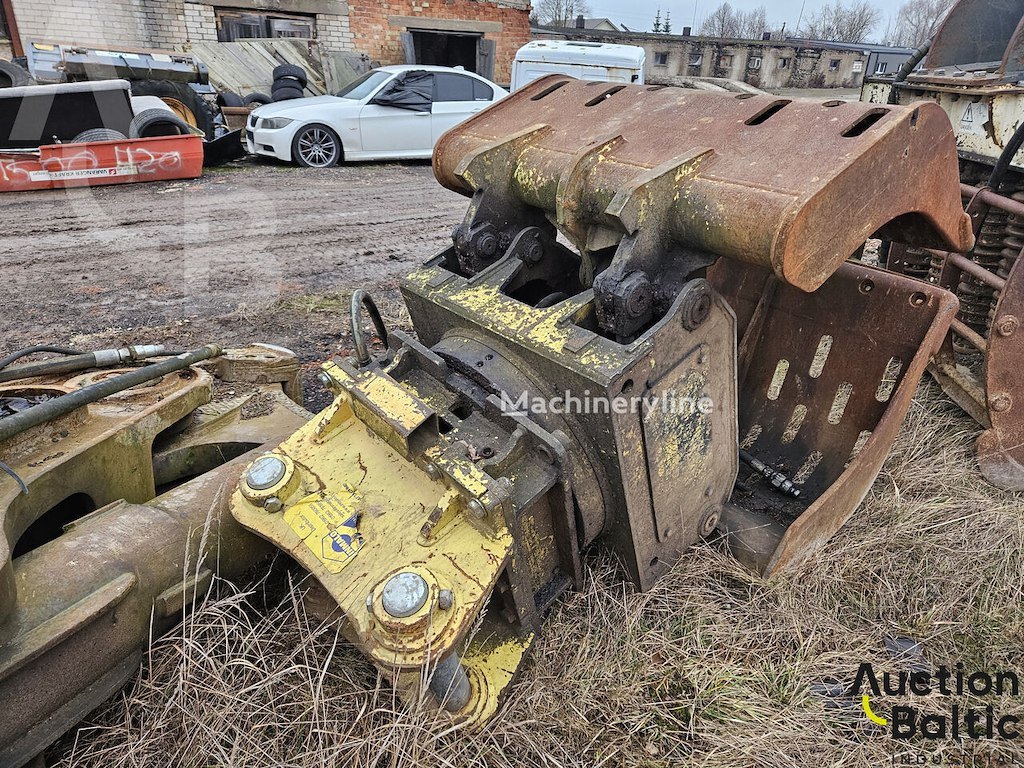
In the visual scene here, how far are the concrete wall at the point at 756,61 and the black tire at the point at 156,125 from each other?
3009 centimetres

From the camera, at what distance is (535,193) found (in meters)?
2.35

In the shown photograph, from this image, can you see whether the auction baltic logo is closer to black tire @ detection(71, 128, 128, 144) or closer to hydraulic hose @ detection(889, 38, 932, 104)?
hydraulic hose @ detection(889, 38, 932, 104)

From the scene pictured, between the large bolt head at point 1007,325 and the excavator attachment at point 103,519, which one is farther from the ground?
the large bolt head at point 1007,325

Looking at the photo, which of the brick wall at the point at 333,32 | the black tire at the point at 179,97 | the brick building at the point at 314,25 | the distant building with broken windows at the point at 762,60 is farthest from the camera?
the distant building with broken windows at the point at 762,60

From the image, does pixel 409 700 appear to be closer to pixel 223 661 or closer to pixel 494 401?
pixel 223 661

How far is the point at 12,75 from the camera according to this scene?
9.64 metres

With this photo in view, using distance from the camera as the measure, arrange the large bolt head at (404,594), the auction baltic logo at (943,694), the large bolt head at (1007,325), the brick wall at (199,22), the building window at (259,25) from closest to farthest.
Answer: the large bolt head at (404,594) < the auction baltic logo at (943,694) < the large bolt head at (1007,325) < the brick wall at (199,22) < the building window at (259,25)

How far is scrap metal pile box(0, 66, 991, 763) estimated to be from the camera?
1.68 metres

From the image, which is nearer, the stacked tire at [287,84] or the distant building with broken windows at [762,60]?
the stacked tire at [287,84]

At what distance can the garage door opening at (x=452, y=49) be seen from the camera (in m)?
16.2

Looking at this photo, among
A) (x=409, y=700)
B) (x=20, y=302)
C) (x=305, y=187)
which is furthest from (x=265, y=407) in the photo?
(x=305, y=187)
